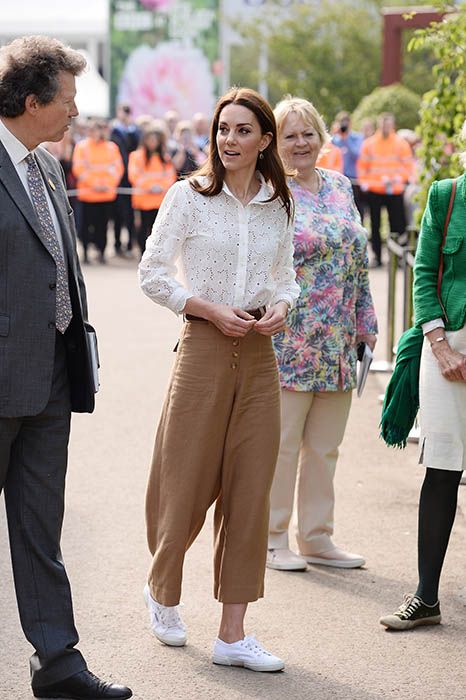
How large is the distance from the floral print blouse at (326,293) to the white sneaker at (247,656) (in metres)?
1.48

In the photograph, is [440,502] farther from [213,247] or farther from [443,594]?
[213,247]

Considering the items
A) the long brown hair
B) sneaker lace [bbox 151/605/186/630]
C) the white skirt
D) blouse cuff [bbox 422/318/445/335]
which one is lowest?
sneaker lace [bbox 151/605/186/630]

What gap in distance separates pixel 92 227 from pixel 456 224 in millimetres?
15618

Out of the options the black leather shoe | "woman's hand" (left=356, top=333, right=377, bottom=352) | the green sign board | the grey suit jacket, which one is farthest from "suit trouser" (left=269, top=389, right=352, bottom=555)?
the green sign board

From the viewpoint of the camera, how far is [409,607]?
535 centimetres

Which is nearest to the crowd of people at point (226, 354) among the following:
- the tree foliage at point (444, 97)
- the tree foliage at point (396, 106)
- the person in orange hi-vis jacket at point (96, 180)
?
the tree foliage at point (444, 97)

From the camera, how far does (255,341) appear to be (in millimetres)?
4938

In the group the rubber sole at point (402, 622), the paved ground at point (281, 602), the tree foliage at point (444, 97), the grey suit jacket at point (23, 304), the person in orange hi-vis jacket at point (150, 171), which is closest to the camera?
the grey suit jacket at point (23, 304)

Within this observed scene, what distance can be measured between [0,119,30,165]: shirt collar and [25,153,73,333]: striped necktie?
56 millimetres

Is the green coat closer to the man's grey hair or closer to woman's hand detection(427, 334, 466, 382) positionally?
woman's hand detection(427, 334, 466, 382)

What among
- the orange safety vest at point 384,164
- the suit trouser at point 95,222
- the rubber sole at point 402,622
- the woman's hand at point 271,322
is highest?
the woman's hand at point 271,322

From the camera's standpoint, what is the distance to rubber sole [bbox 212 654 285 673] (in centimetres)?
487

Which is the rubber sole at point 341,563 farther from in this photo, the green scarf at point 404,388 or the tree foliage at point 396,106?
the tree foliage at point 396,106

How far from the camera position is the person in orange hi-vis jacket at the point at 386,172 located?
19.7 m
